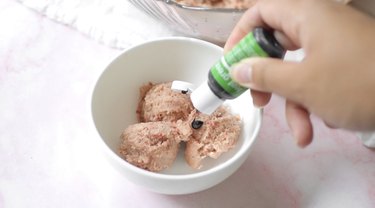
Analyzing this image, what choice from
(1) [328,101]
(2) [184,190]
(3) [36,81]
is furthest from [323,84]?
(3) [36,81]

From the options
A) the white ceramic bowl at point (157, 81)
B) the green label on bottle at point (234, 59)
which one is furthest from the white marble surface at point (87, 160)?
the green label on bottle at point (234, 59)

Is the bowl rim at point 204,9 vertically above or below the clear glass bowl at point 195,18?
above

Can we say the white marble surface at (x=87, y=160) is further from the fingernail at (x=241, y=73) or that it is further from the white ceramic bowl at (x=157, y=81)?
the fingernail at (x=241, y=73)

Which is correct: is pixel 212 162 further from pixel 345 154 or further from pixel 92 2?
pixel 92 2

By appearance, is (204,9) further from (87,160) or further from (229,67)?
(87,160)

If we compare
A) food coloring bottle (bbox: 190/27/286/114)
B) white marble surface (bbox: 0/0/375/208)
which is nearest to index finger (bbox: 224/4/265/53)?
food coloring bottle (bbox: 190/27/286/114)

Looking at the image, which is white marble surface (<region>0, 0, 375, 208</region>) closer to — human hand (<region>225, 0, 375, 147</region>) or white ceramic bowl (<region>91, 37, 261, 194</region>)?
white ceramic bowl (<region>91, 37, 261, 194</region>)

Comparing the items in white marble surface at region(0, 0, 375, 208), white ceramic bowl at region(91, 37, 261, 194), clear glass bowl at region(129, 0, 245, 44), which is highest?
clear glass bowl at region(129, 0, 245, 44)
